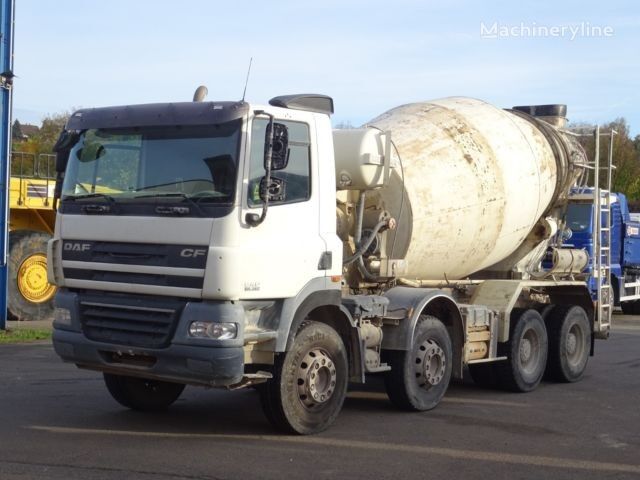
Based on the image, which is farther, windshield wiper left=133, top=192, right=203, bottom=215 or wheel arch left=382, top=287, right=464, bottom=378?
wheel arch left=382, top=287, right=464, bottom=378

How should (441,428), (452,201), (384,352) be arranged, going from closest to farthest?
(441,428) → (384,352) → (452,201)

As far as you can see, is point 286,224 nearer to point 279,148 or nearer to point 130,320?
point 279,148

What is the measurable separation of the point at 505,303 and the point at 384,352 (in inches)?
86.7

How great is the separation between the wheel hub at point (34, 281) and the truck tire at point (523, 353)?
399 inches

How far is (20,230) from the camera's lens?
1841 cm

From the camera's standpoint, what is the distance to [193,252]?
761cm

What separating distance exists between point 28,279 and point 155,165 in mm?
11230

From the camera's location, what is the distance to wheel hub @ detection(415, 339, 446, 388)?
9672mm

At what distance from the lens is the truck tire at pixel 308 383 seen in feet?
26.7

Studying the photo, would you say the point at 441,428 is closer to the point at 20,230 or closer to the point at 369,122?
the point at 369,122

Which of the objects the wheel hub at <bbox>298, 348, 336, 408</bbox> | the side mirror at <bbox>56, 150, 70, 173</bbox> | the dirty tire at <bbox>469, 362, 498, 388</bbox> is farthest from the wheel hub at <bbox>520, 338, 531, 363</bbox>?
the side mirror at <bbox>56, 150, 70, 173</bbox>

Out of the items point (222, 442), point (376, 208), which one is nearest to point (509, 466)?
point (222, 442)

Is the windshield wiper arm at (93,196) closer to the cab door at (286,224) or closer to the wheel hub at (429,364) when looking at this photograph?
the cab door at (286,224)

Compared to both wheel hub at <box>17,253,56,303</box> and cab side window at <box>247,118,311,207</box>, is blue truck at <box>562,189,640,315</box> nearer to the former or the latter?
wheel hub at <box>17,253,56,303</box>
